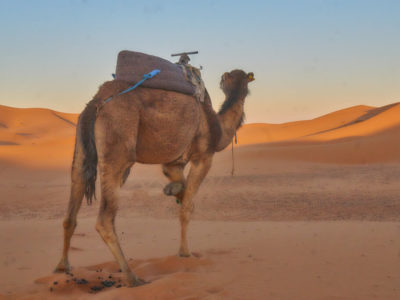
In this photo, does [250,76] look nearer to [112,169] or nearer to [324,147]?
[112,169]

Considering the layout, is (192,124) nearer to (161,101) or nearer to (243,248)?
(161,101)

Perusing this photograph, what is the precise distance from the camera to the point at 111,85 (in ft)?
16.2

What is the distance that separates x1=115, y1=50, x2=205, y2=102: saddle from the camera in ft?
16.7

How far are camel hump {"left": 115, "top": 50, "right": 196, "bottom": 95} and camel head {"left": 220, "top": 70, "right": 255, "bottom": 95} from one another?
165cm

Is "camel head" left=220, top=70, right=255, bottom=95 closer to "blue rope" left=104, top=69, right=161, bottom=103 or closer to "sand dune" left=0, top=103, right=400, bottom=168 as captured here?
"blue rope" left=104, top=69, right=161, bottom=103

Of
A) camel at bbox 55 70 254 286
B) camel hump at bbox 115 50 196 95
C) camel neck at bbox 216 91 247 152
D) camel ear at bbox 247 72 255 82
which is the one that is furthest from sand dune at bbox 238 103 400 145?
camel at bbox 55 70 254 286

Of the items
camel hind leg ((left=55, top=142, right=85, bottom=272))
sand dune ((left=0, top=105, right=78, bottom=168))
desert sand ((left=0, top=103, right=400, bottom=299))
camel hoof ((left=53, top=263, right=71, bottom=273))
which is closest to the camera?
desert sand ((left=0, top=103, right=400, bottom=299))

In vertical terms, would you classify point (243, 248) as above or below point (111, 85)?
below

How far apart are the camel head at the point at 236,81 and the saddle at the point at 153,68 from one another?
4.81ft

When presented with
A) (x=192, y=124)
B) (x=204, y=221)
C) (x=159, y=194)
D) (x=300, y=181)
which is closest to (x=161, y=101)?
(x=192, y=124)

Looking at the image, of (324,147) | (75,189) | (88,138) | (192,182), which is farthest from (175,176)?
(324,147)

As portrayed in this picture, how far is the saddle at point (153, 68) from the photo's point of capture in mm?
5086

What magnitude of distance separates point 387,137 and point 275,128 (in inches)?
2249

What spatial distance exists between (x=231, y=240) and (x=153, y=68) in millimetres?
3826
